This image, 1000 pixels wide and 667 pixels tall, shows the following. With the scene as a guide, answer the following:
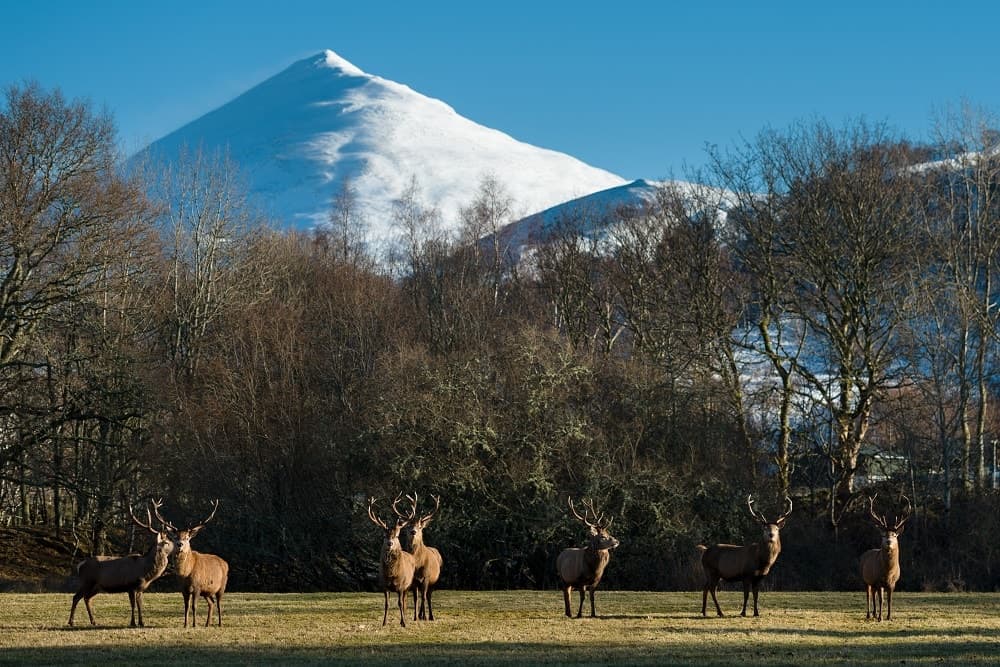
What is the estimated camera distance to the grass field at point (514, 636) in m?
17.2

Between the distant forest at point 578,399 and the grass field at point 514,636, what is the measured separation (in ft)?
37.6

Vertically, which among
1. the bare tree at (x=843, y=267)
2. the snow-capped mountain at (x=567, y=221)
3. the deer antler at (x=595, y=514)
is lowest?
the deer antler at (x=595, y=514)

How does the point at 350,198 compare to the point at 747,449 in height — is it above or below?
above

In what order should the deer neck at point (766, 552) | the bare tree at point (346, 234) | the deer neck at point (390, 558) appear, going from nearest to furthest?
the deer neck at point (390, 558) → the deer neck at point (766, 552) → the bare tree at point (346, 234)

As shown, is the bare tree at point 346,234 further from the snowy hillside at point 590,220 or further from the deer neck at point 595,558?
the deer neck at point 595,558

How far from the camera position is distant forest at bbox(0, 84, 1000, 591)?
38.2 meters

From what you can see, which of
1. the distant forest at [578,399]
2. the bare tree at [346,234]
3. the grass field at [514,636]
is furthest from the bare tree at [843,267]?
the bare tree at [346,234]

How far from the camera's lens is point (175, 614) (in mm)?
24031

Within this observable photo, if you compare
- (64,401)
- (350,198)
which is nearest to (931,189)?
(64,401)

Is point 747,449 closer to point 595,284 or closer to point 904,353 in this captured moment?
point 904,353

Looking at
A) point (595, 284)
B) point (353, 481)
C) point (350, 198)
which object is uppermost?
point (350, 198)

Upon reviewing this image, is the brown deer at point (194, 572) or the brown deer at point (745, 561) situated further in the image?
the brown deer at point (745, 561)

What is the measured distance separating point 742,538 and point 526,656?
22.0 meters

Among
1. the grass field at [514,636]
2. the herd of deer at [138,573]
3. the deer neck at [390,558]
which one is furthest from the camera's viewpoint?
the herd of deer at [138,573]
